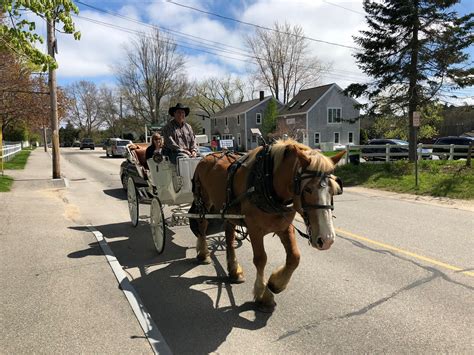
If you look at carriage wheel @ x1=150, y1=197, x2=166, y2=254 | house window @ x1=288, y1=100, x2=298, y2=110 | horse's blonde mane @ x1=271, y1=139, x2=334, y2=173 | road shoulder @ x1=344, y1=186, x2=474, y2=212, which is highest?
house window @ x1=288, y1=100, x2=298, y2=110

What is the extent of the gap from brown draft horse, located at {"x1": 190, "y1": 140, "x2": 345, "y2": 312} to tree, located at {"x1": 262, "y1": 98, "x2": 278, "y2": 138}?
154 ft

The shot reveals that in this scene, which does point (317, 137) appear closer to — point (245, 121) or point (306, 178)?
point (245, 121)

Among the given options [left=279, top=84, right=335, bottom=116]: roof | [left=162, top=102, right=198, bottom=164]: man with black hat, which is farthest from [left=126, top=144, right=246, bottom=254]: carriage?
[left=279, top=84, right=335, bottom=116]: roof

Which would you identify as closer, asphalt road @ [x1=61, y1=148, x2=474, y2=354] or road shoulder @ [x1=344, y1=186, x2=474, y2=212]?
asphalt road @ [x1=61, y1=148, x2=474, y2=354]

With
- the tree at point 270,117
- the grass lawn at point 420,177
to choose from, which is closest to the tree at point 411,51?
the grass lawn at point 420,177

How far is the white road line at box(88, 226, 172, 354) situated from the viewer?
129 inches

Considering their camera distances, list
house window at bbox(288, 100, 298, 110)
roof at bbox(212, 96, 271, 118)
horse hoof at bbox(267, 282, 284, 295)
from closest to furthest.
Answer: horse hoof at bbox(267, 282, 284, 295), house window at bbox(288, 100, 298, 110), roof at bbox(212, 96, 271, 118)

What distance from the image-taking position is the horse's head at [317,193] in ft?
10.6

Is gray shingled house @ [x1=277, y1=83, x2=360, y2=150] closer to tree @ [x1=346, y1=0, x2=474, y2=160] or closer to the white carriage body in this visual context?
tree @ [x1=346, y1=0, x2=474, y2=160]

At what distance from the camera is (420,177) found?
50.0ft

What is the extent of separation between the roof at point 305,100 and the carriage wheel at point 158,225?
42815 millimetres

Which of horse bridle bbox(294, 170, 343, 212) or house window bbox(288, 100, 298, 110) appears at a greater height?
house window bbox(288, 100, 298, 110)

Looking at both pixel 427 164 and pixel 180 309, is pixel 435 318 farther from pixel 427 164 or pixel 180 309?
pixel 427 164

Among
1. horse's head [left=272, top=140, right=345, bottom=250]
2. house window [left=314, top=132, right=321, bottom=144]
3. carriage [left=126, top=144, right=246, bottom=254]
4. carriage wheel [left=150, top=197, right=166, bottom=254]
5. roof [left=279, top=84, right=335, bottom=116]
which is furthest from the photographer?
house window [left=314, top=132, right=321, bottom=144]
